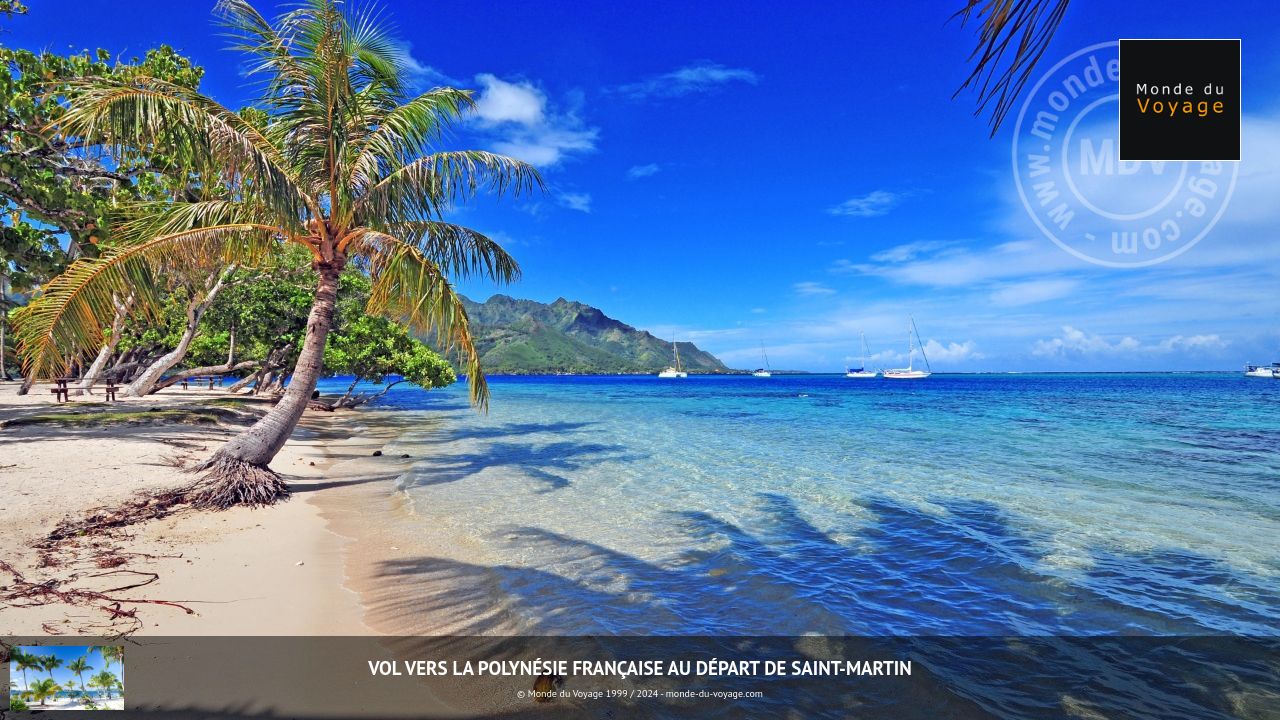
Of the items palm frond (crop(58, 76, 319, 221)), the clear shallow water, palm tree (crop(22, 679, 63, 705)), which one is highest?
palm frond (crop(58, 76, 319, 221))

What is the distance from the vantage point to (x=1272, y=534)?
8.09m

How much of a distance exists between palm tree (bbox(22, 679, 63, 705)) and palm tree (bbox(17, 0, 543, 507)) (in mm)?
5628

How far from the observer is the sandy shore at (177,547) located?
4.52 m

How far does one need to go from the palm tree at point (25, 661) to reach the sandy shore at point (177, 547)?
2.64 feet

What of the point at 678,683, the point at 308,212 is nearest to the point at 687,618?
the point at 678,683

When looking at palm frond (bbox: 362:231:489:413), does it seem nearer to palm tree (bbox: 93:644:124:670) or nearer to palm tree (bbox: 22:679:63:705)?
palm tree (bbox: 93:644:124:670)

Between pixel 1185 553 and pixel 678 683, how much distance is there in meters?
7.71

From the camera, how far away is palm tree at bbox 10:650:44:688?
3203 millimetres

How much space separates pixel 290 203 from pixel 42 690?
7460mm

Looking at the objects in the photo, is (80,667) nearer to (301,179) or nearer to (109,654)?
(109,654)

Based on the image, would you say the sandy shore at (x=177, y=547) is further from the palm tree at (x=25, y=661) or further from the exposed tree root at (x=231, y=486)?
the palm tree at (x=25, y=661)

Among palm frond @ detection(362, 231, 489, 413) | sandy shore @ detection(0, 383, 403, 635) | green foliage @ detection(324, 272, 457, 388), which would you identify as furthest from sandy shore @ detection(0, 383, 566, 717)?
green foliage @ detection(324, 272, 457, 388)

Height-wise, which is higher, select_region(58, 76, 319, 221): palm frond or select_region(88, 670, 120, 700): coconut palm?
select_region(58, 76, 319, 221): palm frond

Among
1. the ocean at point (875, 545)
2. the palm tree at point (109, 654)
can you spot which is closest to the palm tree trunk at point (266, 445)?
the ocean at point (875, 545)
